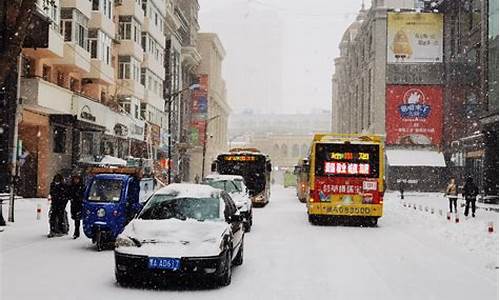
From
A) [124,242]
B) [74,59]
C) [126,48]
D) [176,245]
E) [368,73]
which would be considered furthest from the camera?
[368,73]

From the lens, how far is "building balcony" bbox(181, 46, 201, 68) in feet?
270

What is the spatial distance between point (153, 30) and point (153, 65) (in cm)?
287

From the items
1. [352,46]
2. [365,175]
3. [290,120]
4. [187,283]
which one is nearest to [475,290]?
[187,283]

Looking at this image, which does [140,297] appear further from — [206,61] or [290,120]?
[290,120]

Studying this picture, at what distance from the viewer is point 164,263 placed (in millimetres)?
9664

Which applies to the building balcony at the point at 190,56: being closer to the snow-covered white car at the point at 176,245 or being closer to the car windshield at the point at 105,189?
the car windshield at the point at 105,189

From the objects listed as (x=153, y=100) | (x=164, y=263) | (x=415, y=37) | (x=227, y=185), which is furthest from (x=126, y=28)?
(x=164, y=263)

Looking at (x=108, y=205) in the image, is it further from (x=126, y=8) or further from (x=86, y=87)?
(x=126, y=8)

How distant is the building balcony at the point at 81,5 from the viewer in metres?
36.4

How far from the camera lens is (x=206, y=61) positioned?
335 feet

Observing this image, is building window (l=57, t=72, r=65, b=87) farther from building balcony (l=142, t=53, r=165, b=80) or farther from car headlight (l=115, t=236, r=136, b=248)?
car headlight (l=115, t=236, r=136, b=248)

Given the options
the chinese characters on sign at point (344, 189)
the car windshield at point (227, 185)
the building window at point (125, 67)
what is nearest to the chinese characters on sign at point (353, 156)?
the chinese characters on sign at point (344, 189)

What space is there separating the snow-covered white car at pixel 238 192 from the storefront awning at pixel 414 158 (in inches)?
1845

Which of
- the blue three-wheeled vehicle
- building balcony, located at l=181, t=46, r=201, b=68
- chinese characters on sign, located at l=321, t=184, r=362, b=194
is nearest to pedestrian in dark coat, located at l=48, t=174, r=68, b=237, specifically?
the blue three-wheeled vehicle
